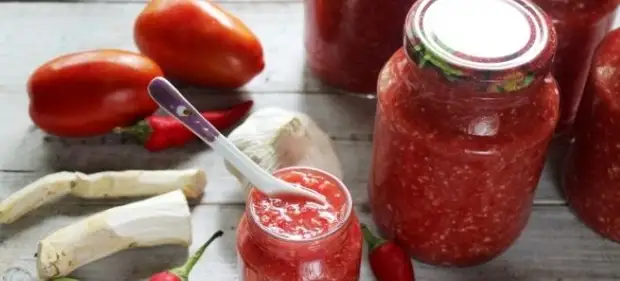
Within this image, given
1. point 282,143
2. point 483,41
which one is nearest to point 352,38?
point 282,143

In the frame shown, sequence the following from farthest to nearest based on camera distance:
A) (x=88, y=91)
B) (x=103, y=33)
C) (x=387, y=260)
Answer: (x=103, y=33) < (x=88, y=91) < (x=387, y=260)

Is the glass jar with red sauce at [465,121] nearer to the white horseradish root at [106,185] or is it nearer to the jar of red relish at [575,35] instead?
the jar of red relish at [575,35]

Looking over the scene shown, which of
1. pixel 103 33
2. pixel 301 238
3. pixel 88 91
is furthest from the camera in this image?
pixel 103 33

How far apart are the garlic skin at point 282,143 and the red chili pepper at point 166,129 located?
5 centimetres

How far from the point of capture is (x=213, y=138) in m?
0.82

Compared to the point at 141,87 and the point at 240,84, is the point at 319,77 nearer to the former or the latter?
the point at 240,84

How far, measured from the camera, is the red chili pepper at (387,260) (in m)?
0.88

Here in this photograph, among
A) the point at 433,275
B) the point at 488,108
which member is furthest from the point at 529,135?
the point at 433,275

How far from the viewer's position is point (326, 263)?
0.81m

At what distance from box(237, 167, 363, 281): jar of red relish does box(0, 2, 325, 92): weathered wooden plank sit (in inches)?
12.3

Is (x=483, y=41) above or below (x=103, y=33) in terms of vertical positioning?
above

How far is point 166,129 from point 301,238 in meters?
0.30

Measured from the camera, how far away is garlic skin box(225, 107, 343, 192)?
97cm

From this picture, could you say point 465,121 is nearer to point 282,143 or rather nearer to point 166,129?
point 282,143
